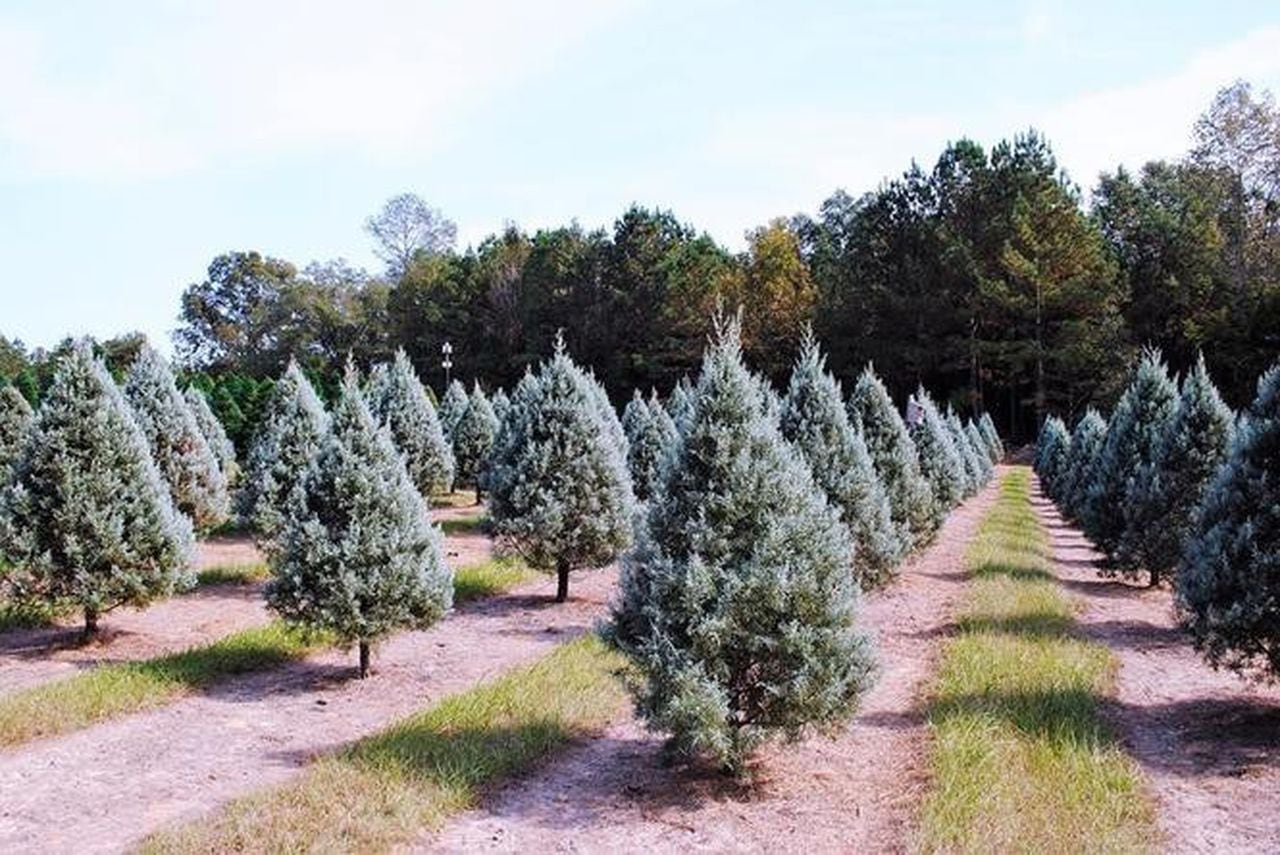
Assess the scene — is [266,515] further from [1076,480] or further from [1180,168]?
[1180,168]

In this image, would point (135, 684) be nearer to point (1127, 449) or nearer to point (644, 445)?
point (644, 445)

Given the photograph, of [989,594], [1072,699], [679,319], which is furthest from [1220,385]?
[1072,699]

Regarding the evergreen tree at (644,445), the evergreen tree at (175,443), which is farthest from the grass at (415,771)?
the evergreen tree at (644,445)

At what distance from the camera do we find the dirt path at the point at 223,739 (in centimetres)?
598

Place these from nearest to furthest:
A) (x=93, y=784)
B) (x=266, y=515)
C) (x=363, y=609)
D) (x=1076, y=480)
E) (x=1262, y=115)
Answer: (x=93, y=784) < (x=363, y=609) < (x=266, y=515) < (x=1076, y=480) < (x=1262, y=115)

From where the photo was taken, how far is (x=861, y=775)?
21.5 ft

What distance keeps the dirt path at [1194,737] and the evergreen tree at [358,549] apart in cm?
608

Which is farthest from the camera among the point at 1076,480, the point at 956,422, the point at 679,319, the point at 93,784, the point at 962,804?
the point at 679,319

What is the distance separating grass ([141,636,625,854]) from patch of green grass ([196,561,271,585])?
7.00 meters

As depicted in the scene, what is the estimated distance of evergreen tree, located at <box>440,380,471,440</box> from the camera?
2550 cm

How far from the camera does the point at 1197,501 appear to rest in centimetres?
1265

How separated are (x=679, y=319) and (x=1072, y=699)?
51500 mm

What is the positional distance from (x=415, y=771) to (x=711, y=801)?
6.14 feet

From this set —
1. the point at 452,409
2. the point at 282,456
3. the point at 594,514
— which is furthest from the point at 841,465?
the point at 452,409
